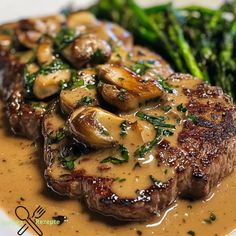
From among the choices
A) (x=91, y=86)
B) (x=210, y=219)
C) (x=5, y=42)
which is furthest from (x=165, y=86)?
(x=5, y=42)

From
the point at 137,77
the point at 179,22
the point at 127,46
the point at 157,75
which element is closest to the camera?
the point at 137,77

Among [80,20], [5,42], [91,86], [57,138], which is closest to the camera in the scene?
[57,138]

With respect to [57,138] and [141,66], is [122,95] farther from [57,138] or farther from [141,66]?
[141,66]

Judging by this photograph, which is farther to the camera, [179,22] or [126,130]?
[179,22]

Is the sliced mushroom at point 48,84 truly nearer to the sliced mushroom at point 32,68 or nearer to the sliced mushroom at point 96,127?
the sliced mushroom at point 32,68

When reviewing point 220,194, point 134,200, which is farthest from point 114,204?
point 220,194

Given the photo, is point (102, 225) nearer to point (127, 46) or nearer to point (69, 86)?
point (69, 86)

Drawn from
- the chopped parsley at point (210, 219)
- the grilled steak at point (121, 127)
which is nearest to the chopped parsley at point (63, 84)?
the grilled steak at point (121, 127)
